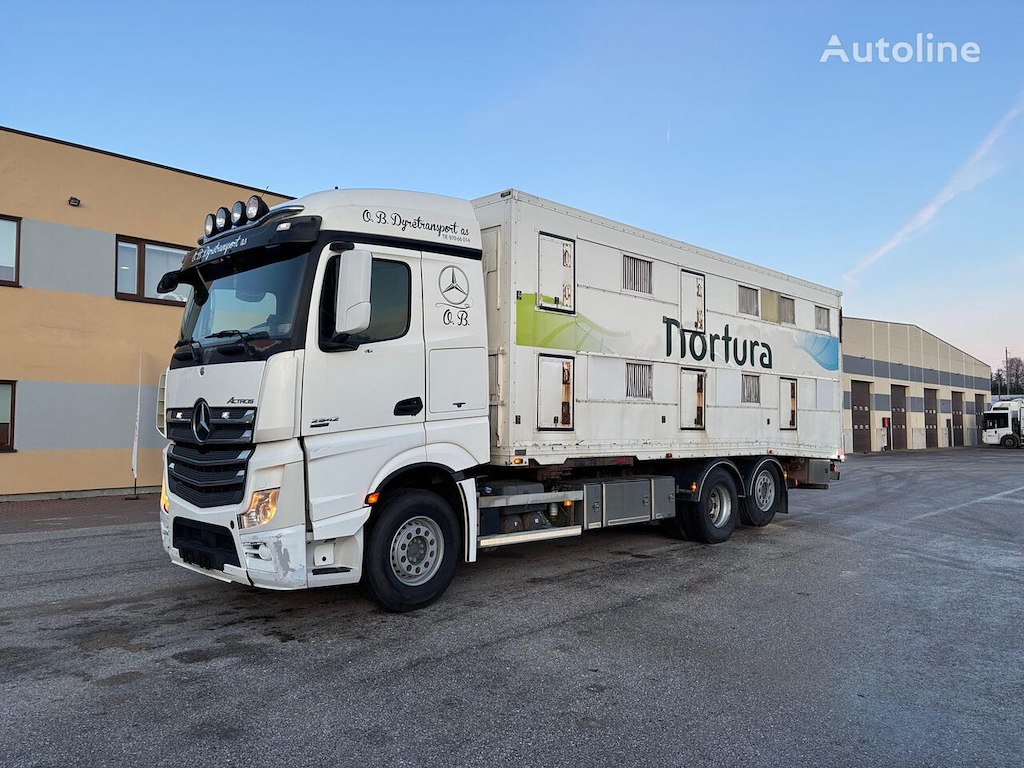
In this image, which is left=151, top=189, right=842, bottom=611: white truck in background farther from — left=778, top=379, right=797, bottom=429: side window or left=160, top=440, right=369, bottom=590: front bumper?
left=778, top=379, right=797, bottom=429: side window

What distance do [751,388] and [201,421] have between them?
749 centimetres

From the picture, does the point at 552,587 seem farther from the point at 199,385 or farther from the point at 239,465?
the point at 199,385

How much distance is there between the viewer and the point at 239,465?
5.14m

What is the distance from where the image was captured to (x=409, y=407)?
5.73 metres

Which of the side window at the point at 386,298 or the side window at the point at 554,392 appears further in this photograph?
the side window at the point at 554,392

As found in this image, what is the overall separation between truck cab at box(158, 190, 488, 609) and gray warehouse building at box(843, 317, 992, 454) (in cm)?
3818

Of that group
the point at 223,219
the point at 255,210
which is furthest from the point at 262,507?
the point at 223,219

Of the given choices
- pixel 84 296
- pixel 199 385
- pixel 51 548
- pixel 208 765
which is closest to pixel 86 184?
pixel 84 296

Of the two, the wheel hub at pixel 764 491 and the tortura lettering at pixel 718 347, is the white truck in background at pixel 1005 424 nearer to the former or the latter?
the wheel hub at pixel 764 491

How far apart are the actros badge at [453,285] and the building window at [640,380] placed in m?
2.60

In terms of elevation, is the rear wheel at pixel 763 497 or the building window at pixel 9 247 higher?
the building window at pixel 9 247


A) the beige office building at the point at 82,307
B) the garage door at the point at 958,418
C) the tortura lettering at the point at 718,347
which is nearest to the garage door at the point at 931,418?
the garage door at the point at 958,418

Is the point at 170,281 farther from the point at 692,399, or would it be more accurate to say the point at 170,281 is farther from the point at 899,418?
the point at 899,418

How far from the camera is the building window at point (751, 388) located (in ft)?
32.6
